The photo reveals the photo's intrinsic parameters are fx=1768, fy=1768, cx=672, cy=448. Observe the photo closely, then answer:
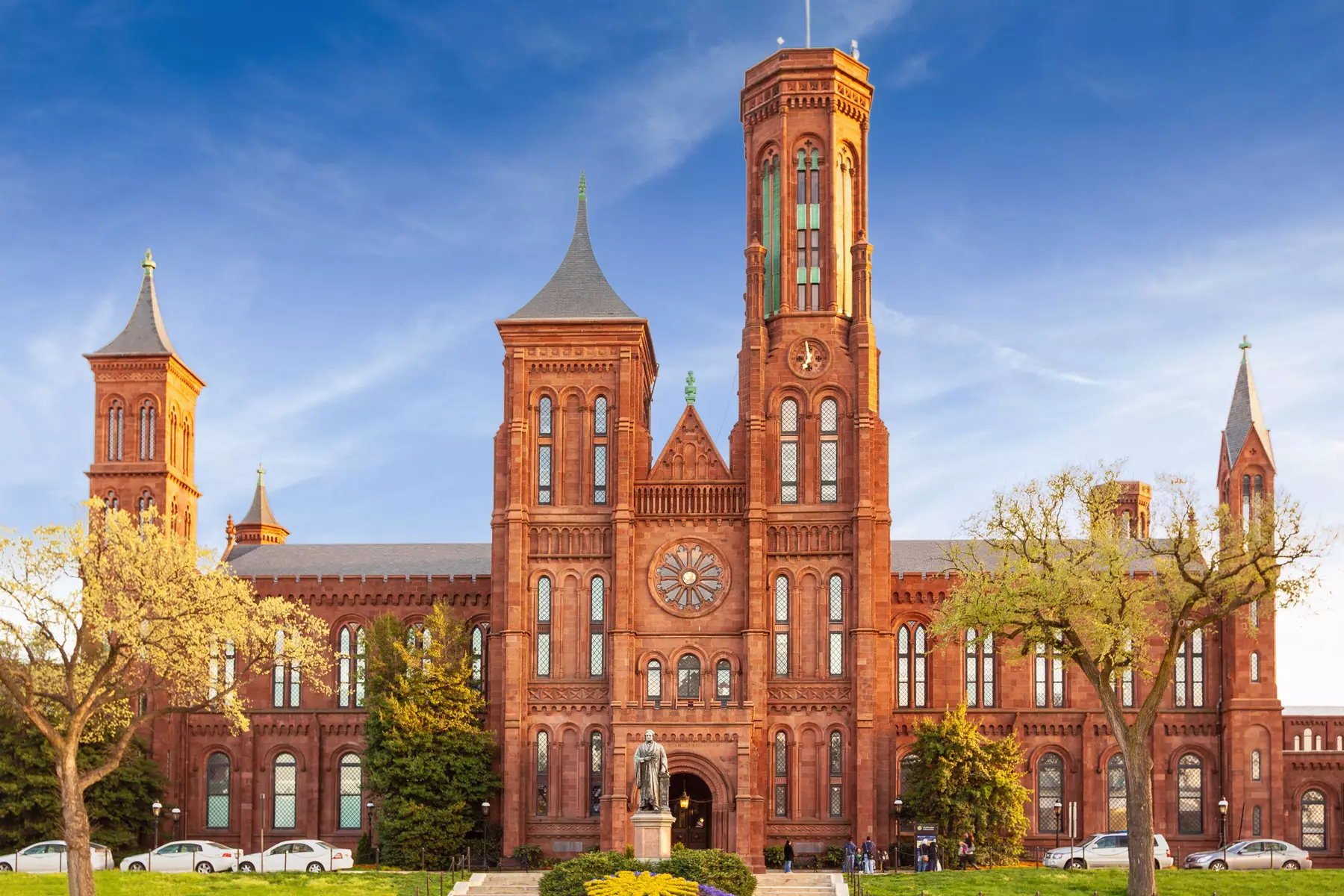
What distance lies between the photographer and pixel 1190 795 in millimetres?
77312

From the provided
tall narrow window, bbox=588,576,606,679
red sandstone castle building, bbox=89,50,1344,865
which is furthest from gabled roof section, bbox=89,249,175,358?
tall narrow window, bbox=588,576,606,679

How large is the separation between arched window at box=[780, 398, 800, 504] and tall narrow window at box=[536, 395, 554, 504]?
9.66 m

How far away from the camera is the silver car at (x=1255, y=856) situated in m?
68.4

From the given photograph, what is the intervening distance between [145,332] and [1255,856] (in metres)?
55.2

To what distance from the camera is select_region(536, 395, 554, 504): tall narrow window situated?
243ft

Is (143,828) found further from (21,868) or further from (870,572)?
(870,572)

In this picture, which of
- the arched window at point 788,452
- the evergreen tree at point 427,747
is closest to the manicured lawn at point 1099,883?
the evergreen tree at point 427,747

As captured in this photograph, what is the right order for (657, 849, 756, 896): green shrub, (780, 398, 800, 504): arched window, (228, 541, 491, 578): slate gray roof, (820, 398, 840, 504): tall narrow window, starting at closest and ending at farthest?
1. (657, 849, 756, 896): green shrub
2. (820, 398, 840, 504): tall narrow window
3. (780, 398, 800, 504): arched window
4. (228, 541, 491, 578): slate gray roof

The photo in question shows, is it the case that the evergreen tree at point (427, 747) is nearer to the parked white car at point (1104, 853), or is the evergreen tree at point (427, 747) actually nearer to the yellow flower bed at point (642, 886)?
the yellow flower bed at point (642, 886)

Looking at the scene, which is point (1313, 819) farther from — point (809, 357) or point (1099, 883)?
point (809, 357)

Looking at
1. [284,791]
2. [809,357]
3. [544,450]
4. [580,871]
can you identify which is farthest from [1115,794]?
[284,791]

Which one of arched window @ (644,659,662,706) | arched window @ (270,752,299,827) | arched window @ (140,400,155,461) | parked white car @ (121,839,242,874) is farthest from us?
arched window @ (140,400,155,461)

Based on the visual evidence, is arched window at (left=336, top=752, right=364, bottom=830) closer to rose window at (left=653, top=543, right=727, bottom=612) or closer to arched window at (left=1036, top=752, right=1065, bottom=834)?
rose window at (left=653, top=543, right=727, bottom=612)

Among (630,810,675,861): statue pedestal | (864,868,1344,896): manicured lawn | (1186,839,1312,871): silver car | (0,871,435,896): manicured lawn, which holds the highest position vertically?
(630,810,675,861): statue pedestal
